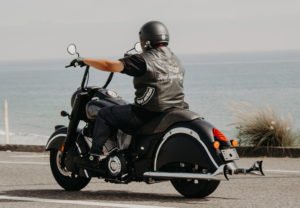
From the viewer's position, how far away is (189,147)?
955 centimetres

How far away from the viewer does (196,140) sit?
31.2ft

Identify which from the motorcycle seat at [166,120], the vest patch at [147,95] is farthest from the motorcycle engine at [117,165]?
the vest patch at [147,95]

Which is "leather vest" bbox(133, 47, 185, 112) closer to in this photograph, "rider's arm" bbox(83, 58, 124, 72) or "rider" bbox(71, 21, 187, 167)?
"rider" bbox(71, 21, 187, 167)

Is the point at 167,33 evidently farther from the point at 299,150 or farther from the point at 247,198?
the point at 299,150

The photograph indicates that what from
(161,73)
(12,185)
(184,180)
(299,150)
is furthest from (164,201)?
(299,150)

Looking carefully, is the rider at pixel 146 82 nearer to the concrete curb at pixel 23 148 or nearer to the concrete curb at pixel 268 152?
the concrete curb at pixel 268 152

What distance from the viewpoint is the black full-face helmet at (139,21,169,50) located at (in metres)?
9.91

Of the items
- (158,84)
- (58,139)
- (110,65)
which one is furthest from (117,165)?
(58,139)

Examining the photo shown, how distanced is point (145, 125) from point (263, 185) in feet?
7.27

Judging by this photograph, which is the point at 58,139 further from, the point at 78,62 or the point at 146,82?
the point at 146,82

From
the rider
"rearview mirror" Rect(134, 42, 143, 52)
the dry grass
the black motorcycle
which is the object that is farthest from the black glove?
the dry grass

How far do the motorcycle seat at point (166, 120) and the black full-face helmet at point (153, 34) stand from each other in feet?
2.47

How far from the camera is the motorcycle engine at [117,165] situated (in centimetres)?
999

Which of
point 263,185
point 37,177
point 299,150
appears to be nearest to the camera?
point 263,185
